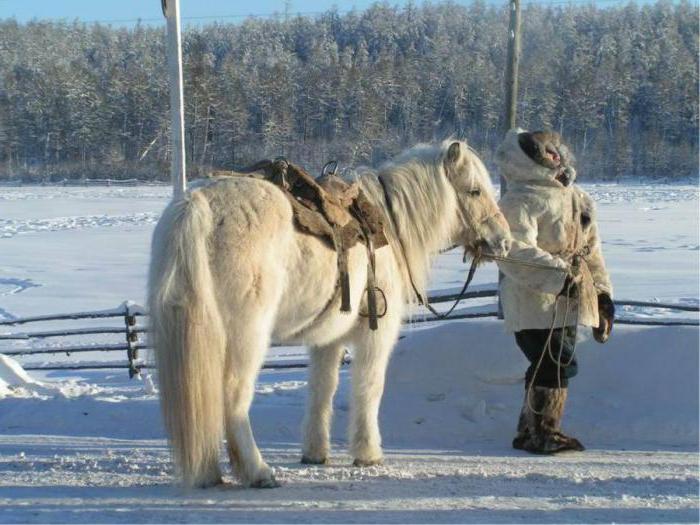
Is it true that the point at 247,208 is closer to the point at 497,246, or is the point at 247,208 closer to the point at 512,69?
the point at 497,246

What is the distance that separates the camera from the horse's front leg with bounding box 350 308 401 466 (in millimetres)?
4492

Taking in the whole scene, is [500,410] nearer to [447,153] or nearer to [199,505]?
[447,153]

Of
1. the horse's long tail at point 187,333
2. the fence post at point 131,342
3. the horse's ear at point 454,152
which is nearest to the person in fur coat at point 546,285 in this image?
the horse's ear at point 454,152

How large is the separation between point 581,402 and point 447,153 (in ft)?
7.27

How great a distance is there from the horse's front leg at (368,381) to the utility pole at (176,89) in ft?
10.8

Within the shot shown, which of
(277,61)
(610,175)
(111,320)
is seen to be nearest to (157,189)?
(610,175)

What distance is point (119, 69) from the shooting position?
84062 mm

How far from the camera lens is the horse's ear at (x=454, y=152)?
4.71 m

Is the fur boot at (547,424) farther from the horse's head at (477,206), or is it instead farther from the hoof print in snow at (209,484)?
the hoof print in snow at (209,484)

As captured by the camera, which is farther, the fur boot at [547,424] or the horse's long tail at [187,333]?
the fur boot at [547,424]

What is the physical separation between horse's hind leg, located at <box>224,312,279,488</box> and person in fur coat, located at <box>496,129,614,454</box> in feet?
5.93

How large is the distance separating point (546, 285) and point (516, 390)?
1346mm

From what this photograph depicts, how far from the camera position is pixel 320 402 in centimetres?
474

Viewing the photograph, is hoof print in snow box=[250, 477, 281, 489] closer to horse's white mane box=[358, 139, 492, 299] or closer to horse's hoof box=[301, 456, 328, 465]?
horse's hoof box=[301, 456, 328, 465]
